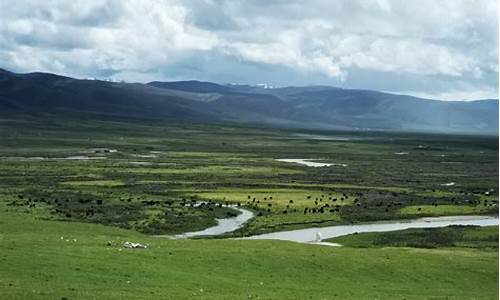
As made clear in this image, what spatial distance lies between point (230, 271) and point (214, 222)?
40038mm

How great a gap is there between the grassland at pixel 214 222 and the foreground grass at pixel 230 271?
0.11 metres

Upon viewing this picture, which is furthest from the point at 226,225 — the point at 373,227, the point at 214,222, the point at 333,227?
the point at 373,227

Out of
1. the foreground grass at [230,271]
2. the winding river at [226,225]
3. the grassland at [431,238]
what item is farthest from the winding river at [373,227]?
the foreground grass at [230,271]

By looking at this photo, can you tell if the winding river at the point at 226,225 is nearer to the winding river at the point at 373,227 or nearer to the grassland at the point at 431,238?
the winding river at the point at 373,227

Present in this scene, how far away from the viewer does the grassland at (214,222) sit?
35.3 metres

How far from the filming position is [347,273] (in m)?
42.0

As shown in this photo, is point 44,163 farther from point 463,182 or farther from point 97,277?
point 97,277

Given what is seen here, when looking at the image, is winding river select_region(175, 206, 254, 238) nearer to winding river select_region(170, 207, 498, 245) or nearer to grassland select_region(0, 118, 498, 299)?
winding river select_region(170, 207, 498, 245)

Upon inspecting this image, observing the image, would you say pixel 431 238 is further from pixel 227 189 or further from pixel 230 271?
pixel 227 189

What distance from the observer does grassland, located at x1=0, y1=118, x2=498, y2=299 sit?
35.3 meters

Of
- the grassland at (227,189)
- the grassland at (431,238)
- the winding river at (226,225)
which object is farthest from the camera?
the grassland at (227,189)

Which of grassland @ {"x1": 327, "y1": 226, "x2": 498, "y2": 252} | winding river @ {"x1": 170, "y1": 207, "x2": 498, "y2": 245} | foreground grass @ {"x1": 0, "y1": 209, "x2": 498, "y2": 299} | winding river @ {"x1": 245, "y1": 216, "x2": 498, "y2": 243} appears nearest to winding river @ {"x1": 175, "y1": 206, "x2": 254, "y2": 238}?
winding river @ {"x1": 170, "y1": 207, "x2": 498, "y2": 245}

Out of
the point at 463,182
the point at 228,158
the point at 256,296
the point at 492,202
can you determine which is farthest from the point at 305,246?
the point at 228,158

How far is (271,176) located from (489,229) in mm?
69511
